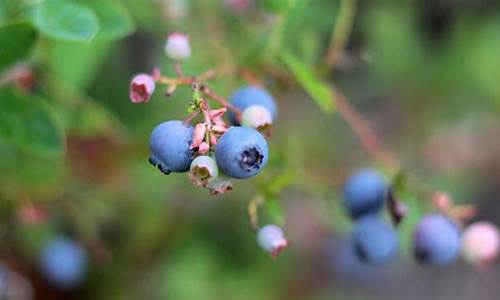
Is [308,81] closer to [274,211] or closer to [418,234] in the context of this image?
[274,211]

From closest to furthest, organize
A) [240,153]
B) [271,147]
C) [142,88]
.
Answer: [240,153] → [142,88] → [271,147]

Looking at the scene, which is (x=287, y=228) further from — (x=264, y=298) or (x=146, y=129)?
(x=146, y=129)

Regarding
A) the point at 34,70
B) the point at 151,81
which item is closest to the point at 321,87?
the point at 151,81

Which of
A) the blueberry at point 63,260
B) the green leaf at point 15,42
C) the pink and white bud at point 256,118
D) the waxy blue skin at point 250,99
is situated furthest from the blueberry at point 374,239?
the blueberry at point 63,260

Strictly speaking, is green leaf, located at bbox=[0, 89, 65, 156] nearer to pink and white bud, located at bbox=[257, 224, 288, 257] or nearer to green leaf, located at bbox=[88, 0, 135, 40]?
green leaf, located at bbox=[88, 0, 135, 40]

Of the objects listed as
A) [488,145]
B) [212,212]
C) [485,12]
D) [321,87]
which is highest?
[485,12]

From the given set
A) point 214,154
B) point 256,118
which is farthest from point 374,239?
point 214,154

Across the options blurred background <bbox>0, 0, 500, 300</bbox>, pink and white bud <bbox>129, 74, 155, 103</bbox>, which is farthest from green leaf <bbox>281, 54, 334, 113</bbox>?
pink and white bud <bbox>129, 74, 155, 103</bbox>
